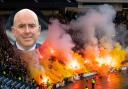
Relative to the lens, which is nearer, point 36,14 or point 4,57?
point 36,14

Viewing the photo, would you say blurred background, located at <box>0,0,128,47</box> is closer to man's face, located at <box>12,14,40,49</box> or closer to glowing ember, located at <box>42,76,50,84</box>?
glowing ember, located at <box>42,76,50,84</box>

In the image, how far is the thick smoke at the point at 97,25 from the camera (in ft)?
132

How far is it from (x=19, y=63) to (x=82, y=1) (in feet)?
40.9

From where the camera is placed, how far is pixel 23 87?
2734cm

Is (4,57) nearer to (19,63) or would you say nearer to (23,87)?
(19,63)

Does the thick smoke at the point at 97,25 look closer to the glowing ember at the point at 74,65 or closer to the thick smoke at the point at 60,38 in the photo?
the thick smoke at the point at 60,38

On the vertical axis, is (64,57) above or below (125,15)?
below

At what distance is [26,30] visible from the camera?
475cm

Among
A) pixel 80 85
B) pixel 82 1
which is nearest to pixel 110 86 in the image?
pixel 80 85

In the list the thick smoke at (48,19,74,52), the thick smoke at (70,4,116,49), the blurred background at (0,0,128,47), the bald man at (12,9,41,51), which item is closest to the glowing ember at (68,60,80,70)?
the thick smoke at (48,19,74,52)

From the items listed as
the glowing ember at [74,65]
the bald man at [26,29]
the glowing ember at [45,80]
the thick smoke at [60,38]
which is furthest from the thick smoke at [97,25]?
the bald man at [26,29]

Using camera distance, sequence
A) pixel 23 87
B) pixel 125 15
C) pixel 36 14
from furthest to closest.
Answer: pixel 125 15 → pixel 23 87 → pixel 36 14

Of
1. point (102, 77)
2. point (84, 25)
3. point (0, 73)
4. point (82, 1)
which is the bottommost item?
point (102, 77)

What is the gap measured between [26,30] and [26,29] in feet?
0.05
